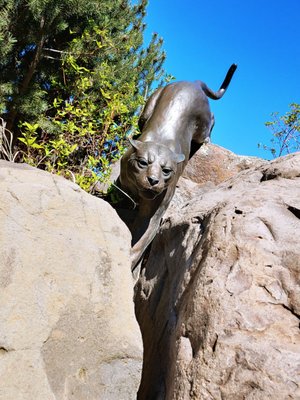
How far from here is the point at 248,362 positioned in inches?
60.9

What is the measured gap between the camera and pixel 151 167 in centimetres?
305

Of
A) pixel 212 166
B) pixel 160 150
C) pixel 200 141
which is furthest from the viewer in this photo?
pixel 212 166

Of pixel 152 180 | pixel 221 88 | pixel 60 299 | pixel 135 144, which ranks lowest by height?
pixel 60 299

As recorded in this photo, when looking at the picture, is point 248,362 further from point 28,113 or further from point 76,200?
point 28,113

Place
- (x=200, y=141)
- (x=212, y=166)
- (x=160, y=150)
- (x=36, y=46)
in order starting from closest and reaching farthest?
(x=160, y=150), (x=36, y=46), (x=200, y=141), (x=212, y=166)

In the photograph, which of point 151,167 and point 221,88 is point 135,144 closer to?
point 151,167

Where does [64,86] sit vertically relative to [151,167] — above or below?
above

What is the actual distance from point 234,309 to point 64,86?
3.19 meters

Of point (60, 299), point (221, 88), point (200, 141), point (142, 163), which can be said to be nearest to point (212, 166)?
point (200, 141)

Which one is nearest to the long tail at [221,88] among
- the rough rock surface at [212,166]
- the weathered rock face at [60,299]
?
the rough rock surface at [212,166]

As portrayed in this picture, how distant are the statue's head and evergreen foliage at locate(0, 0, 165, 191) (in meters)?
0.49

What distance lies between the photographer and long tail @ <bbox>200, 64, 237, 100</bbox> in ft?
15.4

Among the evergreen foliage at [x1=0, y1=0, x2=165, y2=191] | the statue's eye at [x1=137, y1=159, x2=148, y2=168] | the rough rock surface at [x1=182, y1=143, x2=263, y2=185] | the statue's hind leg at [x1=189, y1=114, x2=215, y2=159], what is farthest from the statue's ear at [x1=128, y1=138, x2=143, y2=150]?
the rough rock surface at [x1=182, y1=143, x2=263, y2=185]

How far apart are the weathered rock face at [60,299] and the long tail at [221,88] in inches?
125
